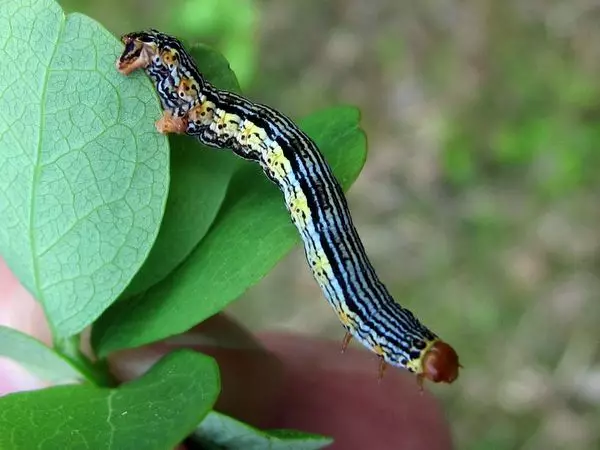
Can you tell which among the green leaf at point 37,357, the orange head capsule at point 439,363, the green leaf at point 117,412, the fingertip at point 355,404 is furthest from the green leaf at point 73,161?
the fingertip at point 355,404

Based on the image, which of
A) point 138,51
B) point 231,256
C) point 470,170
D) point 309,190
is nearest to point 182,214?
point 231,256

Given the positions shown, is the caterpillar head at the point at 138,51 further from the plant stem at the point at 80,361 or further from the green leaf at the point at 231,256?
the plant stem at the point at 80,361

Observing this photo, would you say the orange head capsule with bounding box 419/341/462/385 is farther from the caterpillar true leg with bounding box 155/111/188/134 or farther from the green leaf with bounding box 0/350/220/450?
the caterpillar true leg with bounding box 155/111/188/134

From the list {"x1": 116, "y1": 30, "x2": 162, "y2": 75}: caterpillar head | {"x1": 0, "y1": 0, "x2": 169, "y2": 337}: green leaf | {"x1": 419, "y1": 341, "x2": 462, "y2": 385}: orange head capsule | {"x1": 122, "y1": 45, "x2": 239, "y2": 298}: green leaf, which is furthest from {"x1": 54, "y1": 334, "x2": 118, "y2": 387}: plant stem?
{"x1": 419, "y1": 341, "x2": 462, "y2": 385}: orange head capsule

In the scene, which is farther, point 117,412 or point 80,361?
point 80,361

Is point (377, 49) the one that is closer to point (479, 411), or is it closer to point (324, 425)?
point (479, 411)

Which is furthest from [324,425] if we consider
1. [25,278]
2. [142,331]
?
[25,278]

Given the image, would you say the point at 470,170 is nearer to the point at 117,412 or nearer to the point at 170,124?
the point at 170,124
